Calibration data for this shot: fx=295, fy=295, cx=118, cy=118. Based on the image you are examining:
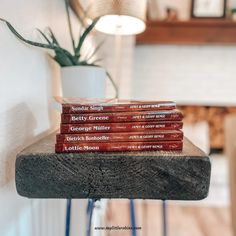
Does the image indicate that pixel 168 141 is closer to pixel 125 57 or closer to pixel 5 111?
pixel 5 111

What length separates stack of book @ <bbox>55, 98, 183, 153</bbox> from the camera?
546mm

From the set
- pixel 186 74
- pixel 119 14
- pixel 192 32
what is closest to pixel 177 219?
pixel 186 74

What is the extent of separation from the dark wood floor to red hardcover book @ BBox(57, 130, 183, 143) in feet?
5.72

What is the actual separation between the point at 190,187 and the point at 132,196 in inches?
4.1

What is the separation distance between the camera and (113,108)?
1.84 feet

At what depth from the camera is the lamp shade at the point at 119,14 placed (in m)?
1.03

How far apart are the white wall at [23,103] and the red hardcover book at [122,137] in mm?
139

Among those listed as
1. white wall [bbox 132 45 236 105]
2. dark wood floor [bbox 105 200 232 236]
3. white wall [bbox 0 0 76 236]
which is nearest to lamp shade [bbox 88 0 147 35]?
white wall [bbox 0 0 76 236]

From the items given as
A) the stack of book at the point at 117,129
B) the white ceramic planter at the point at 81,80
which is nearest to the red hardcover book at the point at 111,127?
the stack of book at the point at 117,129

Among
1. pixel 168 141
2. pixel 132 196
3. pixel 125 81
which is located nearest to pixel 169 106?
pixel 168 141

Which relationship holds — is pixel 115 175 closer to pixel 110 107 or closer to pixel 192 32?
pixel 110 107

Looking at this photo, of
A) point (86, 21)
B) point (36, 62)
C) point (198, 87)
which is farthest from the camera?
point (198, 87)

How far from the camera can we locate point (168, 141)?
56cm

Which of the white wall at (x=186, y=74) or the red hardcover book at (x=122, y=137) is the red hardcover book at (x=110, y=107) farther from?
the white wall at (x=186, y=74)
